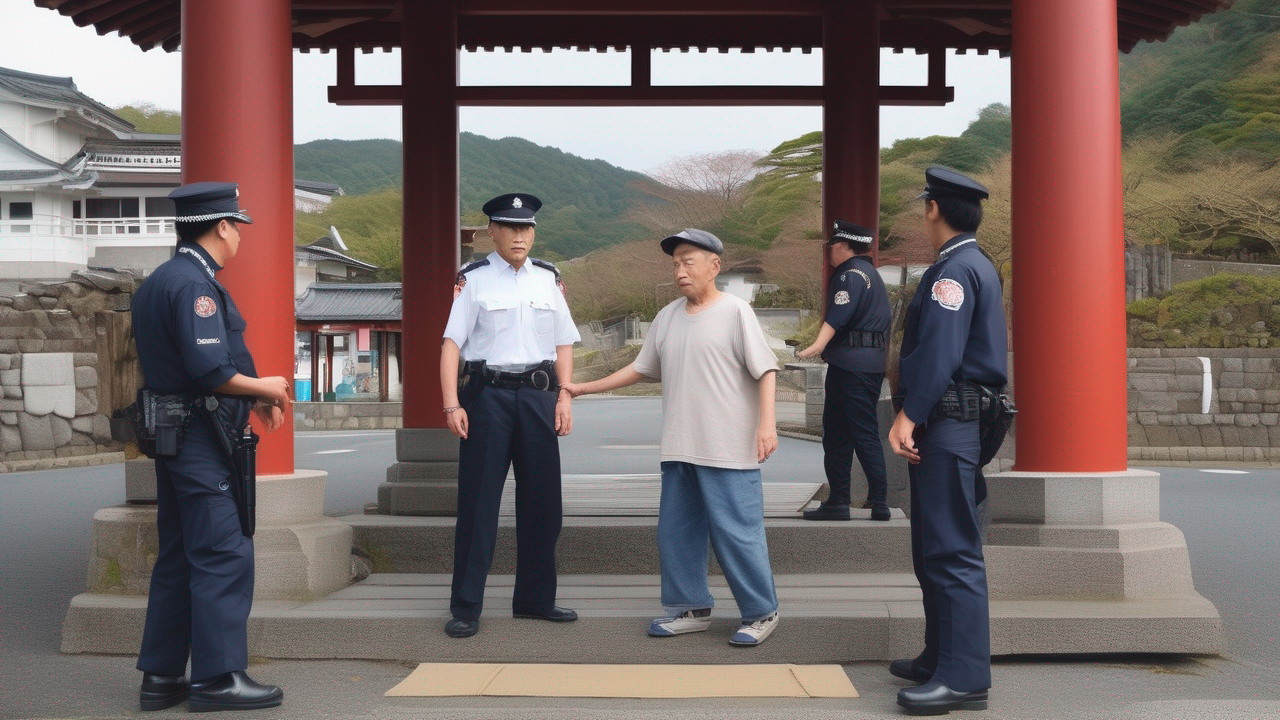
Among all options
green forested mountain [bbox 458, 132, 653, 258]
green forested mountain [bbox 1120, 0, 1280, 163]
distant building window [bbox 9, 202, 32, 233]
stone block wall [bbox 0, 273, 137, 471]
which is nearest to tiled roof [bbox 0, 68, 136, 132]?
distant building window [bbox 9, 202, 32, 233]

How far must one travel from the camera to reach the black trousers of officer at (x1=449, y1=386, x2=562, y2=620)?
15.6 ft

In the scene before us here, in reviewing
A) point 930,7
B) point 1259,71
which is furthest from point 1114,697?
point 1259,71

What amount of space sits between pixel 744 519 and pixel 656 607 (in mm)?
723

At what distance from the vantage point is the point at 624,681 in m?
4.29

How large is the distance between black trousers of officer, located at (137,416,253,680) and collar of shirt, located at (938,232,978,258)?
2638mm

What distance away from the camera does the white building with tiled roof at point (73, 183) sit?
3853cm

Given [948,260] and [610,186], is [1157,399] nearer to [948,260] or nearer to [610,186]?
[948,260]

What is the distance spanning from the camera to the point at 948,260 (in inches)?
158

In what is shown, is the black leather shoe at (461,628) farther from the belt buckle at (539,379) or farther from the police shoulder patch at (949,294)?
the police shoulder patch at (949,294)

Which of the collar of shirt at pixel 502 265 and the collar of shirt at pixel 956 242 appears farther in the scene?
the collar of shirt at pixel 502 265

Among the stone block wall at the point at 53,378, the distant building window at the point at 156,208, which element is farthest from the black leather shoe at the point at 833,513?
the distant building window at the point at 156,208

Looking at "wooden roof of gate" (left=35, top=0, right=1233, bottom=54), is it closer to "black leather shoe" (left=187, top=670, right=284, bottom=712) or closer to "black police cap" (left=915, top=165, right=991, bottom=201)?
A: "black police cap" (left=915, top=165, right=991, bottom=201)

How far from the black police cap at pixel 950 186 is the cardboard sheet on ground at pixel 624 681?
71.8 inches

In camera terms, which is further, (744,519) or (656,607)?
(656,607)
